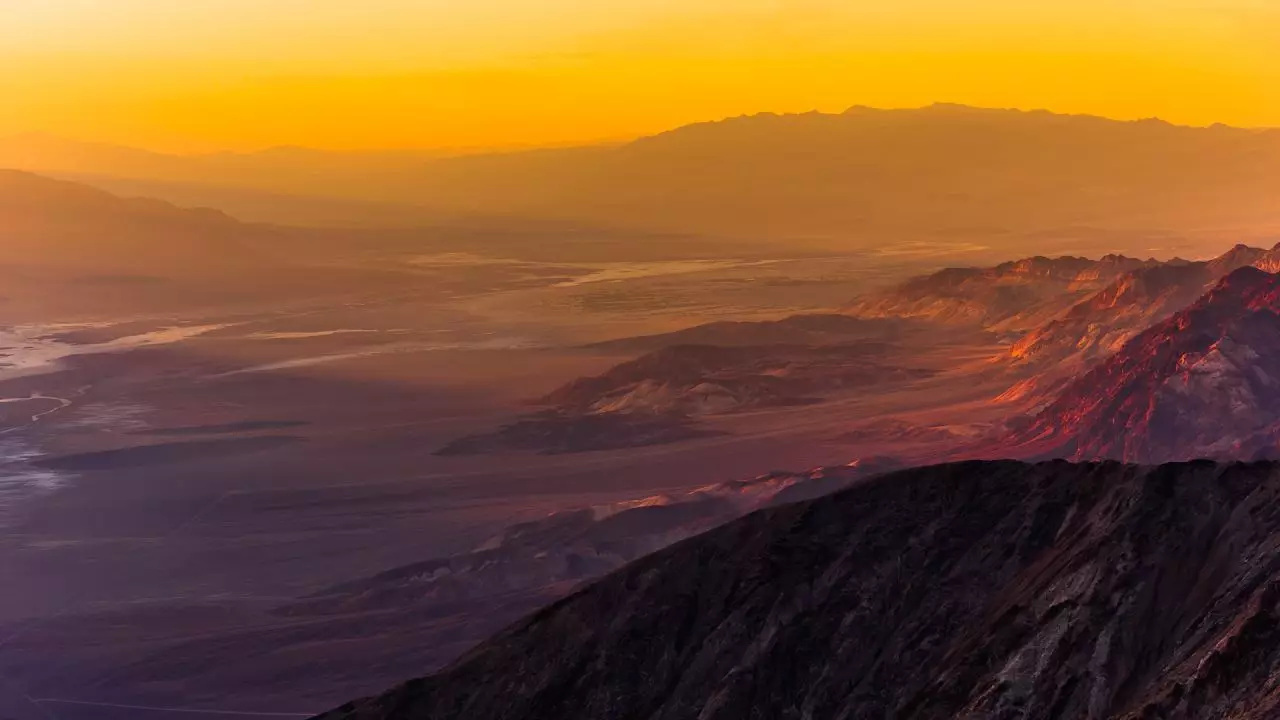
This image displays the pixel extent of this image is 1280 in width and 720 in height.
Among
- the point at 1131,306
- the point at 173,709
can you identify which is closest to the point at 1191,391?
the point at 1131,306

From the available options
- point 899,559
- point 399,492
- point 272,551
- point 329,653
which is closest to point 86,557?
point 272,551

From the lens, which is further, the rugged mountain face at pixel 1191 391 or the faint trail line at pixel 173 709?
the rugged mountain face at pixel 1191 391

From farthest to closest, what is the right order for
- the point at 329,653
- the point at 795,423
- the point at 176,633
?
the point at 795,423, the point at 176,633, the point at 329,653

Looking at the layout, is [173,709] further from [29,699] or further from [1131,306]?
[1131,306]

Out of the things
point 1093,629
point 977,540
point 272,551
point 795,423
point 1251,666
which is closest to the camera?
point 1251,666

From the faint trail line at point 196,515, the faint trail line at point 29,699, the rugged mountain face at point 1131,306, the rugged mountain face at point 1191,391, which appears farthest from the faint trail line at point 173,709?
the rugged mountain face at point 1131,306

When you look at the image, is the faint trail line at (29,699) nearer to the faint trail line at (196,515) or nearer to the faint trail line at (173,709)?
the faint trail line at (173,709)

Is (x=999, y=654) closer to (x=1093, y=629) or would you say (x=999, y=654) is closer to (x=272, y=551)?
(x=1093, y=629)
